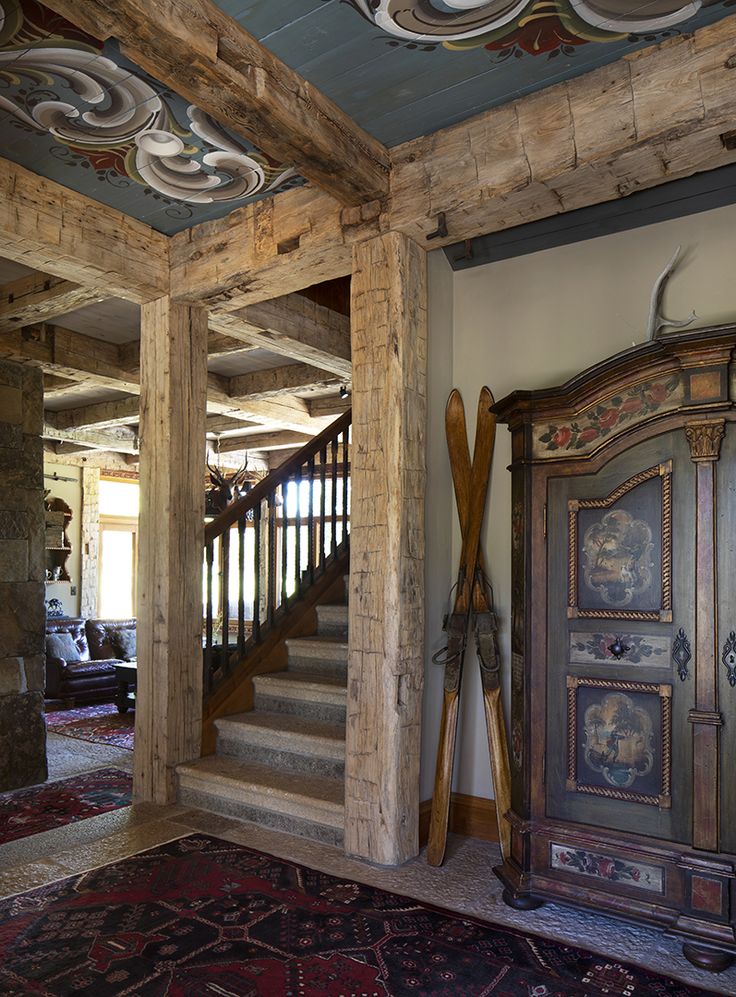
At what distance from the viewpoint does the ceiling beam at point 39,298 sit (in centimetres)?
418

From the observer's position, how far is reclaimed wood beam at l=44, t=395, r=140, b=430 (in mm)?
7680

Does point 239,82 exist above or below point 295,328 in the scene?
above

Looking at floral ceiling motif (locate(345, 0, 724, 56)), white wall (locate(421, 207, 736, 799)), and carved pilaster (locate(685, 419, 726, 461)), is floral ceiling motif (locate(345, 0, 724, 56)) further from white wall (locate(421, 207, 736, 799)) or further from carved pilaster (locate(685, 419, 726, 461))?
carved pilaster (locate(685, 419, 726, 461))

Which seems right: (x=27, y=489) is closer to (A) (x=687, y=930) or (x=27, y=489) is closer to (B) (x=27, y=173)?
(B) (x=27, y=173)

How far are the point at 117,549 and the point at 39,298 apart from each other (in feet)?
26.7

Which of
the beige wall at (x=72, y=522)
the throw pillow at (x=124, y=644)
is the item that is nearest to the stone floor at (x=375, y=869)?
the throw pillow at (x=124, y=644)

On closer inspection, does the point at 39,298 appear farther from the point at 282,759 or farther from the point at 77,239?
the point at 282,759

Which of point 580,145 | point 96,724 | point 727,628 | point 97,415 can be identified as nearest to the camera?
point 727,628

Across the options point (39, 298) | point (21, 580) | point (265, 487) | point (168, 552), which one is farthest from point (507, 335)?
point (21, 580)

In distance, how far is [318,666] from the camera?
4383mm

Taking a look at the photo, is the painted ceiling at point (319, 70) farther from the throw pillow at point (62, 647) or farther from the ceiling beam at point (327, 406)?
the throw pillow at point (62, 647)

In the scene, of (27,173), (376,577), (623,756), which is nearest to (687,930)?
(623,756)

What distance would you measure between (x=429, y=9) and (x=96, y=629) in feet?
25.6

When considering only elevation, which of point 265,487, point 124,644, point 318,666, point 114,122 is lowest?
point 124,644
